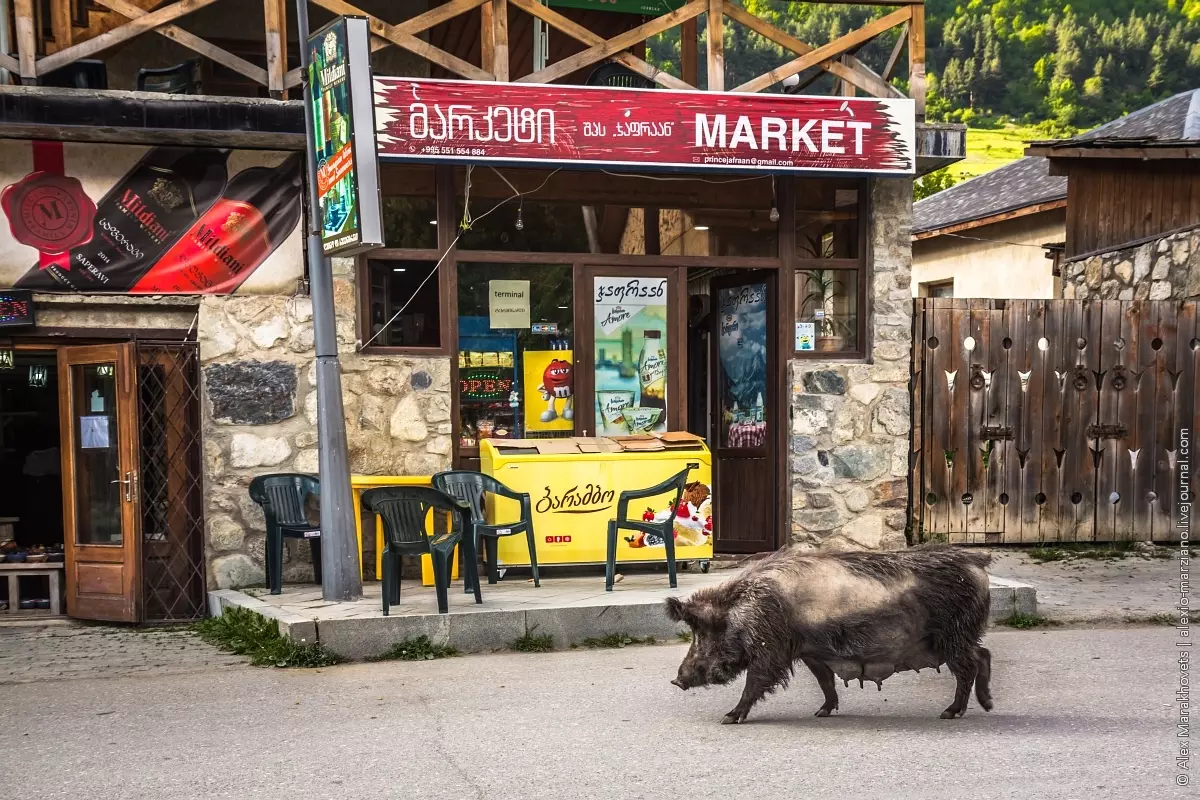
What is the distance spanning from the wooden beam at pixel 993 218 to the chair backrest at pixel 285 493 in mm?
12209

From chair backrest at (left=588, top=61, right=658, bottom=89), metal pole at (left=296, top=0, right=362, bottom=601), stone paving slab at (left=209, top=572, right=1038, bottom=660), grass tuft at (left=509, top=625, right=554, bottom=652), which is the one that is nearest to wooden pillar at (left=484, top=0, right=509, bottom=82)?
chair backrest at (left=588, top=61, right=658, bottom=89)

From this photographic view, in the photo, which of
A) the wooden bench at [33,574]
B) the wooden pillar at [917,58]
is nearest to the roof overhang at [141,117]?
the wooden bench at [33,574]

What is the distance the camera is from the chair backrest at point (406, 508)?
26.3 ft

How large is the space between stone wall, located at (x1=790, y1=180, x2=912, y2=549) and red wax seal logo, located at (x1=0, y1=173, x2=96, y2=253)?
20.0 ft

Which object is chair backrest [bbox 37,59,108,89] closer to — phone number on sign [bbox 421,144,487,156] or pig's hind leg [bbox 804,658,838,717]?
phone number on sign [bbox 421,144,487,156]

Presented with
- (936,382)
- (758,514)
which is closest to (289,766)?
(758,514)

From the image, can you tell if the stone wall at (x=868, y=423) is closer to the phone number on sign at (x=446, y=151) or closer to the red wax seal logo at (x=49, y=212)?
the phone number on sign at (x=446, y=151)

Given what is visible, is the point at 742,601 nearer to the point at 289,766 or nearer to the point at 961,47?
the point at 289,766

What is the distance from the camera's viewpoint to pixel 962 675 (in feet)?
18.9

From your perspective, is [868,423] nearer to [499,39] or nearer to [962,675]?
[499,39]

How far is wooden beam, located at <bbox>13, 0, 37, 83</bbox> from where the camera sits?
29.1 feet

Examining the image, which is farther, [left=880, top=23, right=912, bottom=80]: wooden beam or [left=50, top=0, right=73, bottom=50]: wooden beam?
[left=880, top=23, right=912, bottom=80]: wooden beam

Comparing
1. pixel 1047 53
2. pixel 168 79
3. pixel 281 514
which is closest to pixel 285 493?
pixel 281 514

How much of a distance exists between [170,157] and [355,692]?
5103 millimetres
